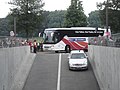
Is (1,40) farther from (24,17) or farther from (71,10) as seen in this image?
(71,10)

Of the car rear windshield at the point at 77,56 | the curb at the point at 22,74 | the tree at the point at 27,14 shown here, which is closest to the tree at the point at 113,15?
the tree at the point at 27,14

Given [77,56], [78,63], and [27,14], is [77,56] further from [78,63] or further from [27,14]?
[27,14]

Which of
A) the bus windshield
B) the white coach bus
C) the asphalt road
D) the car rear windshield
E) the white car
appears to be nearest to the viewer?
the asphalt road

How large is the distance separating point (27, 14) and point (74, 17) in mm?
12385

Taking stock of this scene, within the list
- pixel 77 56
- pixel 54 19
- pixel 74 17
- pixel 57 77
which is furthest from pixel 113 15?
pixel 54 19

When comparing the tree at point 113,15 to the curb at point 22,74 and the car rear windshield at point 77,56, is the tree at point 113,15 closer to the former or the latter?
the curb at point 22,74

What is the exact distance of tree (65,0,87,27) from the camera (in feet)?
256

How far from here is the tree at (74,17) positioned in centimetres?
7806

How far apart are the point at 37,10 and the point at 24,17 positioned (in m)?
3.00

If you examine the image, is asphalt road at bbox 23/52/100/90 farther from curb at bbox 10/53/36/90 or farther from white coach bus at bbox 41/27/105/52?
white coach bus at bbox 41/27/105/52

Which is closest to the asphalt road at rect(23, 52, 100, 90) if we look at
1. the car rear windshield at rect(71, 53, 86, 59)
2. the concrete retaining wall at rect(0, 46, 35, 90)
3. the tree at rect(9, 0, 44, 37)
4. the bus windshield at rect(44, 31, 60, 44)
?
the car rear windshield at rect(71, 53, 86, 59)

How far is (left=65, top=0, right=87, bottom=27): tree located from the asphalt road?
41492 mm

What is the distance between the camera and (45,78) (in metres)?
28.5

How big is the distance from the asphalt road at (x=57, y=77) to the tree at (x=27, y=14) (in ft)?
111
